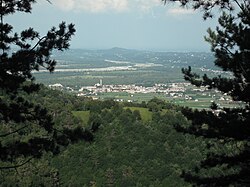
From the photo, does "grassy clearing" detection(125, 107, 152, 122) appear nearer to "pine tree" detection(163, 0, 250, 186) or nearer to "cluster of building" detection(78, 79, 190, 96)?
"pine tree" detection(163, 0, 250, 186)

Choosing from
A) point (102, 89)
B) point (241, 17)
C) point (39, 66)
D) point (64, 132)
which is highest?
point (241, 17)

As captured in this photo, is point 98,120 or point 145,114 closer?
point 98,120

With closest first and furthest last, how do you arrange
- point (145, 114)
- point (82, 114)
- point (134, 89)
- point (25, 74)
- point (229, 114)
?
point (25, 74), point (229, 114), point (82, 114), point (145, 114), point (134, 89)

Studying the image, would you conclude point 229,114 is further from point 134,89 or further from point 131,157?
point 134,89

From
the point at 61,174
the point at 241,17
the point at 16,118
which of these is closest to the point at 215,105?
the point at 241,17

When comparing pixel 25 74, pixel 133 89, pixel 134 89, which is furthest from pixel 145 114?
pixel 133 89

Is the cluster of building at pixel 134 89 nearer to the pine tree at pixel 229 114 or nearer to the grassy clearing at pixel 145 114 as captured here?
the grassy clearing at pixel 145 114

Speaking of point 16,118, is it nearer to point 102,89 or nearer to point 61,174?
point 61,174

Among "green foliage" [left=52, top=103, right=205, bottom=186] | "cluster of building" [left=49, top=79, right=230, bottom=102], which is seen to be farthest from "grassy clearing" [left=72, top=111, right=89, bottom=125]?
"cluster of building" [left=49, top=79, right=230, bottom=102]
